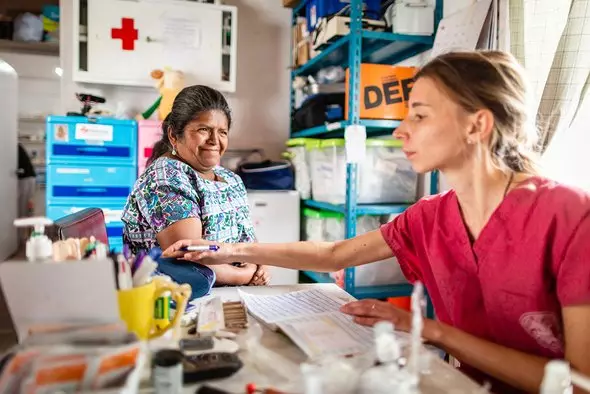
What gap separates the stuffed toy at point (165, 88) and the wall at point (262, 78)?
1.63 feet

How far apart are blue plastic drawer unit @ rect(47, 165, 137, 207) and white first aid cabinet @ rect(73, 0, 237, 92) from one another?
0.58 meters

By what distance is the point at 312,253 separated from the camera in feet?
3.94

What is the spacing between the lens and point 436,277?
100cm

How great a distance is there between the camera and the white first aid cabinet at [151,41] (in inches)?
109

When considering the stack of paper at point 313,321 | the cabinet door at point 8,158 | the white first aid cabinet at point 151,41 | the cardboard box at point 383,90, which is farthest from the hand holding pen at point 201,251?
the cabinet door at point 8,158

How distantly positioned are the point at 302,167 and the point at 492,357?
2001 millimetres

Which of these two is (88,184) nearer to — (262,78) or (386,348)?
(262,78)

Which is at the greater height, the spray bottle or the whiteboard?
the whiteboard

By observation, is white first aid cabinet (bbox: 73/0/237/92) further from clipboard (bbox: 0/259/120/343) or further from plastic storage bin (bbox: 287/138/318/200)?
clipboard (bbox: 0/259/120/343)

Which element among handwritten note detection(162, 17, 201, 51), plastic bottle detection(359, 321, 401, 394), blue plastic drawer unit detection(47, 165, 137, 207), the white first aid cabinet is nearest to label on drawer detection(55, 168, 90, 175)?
blue plastic drawer unit detection(47, 165, 137, 207)

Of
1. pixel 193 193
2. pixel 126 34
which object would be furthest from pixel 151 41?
pixel 193 193

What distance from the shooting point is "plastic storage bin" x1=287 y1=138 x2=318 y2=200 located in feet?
8.72

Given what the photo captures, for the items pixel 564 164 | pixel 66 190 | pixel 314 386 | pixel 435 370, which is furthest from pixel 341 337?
pixel 66 190

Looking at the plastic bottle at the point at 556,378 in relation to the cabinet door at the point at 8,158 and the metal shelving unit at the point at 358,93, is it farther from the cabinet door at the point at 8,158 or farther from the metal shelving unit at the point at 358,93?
the cabinet door at the point at 8,158
